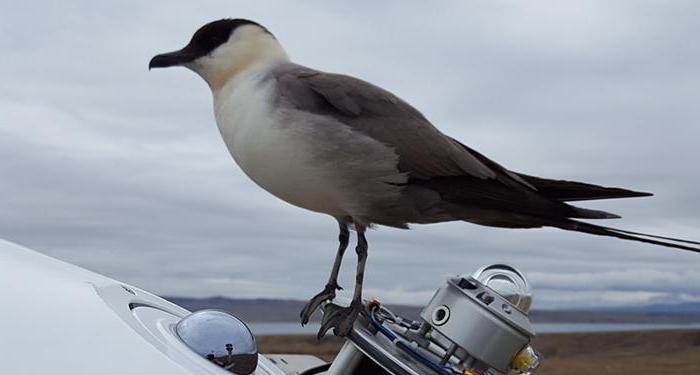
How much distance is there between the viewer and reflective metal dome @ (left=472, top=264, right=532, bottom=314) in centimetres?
274

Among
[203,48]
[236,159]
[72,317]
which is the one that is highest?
[203,48]

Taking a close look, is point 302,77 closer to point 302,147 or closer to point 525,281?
point 302,147

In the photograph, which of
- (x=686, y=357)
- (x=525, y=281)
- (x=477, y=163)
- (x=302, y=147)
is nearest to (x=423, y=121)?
(x=477, y=163)

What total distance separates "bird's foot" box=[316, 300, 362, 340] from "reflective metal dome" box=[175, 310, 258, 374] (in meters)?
0.61

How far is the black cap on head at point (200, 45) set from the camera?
3.57 meters

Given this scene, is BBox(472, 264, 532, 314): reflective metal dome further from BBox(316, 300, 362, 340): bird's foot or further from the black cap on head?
the black cap on head

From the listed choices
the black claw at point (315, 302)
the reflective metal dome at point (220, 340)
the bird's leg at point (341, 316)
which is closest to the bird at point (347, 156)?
the black claw at point (315, 302)

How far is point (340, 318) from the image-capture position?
262 cm

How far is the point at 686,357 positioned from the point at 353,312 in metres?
22.3

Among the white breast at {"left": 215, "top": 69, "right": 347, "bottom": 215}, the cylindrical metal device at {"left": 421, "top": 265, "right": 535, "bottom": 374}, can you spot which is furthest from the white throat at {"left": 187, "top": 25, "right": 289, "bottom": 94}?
the cylindrical metal device at {"left": 421, "top": 265, "right": 535, "bottom": 374}

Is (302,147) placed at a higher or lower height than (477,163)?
lower

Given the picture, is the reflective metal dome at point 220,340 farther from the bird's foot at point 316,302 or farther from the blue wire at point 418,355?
the bird's foot at point 316,302

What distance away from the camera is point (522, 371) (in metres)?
2.76

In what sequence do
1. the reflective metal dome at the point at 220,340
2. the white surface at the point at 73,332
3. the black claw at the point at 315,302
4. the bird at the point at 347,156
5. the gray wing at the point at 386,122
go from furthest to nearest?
the gray wing at the point at 386,122
the bird at the point at 347,156
the black claw at the point at 315,302
the reflective metal dome at the point at 220,340
the white surface at the point at 73,332
